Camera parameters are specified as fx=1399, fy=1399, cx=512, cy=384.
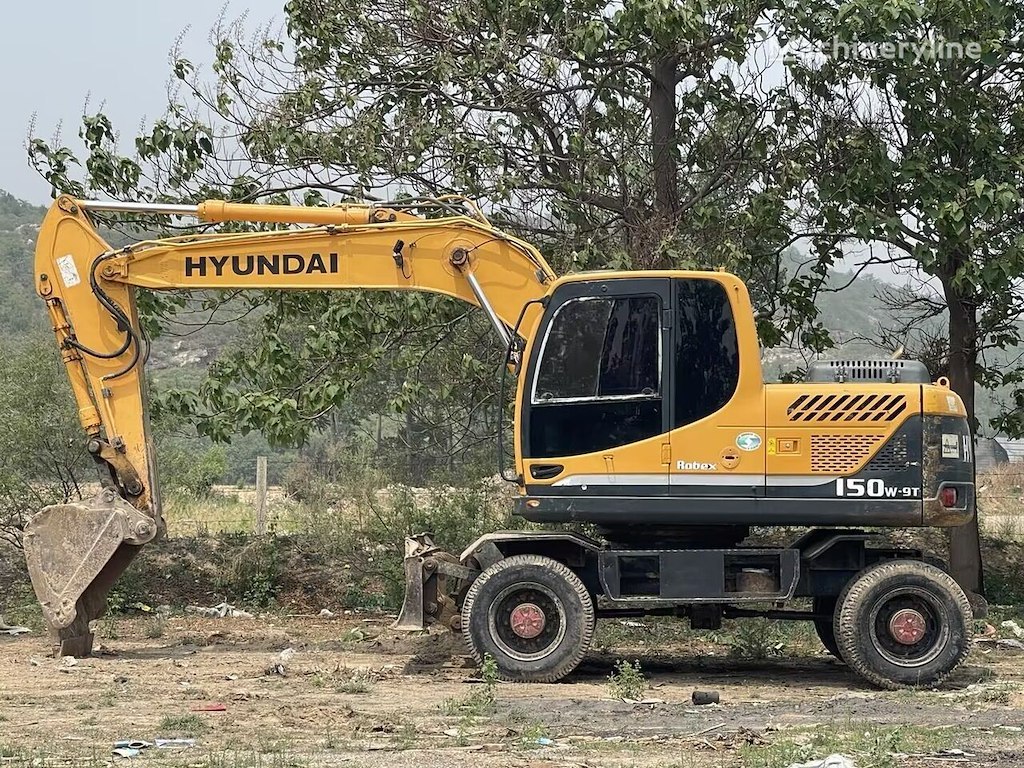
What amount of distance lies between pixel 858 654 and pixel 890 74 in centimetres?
587

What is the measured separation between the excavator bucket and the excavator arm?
181 cm

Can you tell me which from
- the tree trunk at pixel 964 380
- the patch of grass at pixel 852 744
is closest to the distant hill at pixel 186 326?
the tree trunk at pixel 964 380

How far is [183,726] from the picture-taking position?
8.41 metres

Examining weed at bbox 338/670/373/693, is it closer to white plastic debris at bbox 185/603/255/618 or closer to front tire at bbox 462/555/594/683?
front tire at bbox 462/555/594/683

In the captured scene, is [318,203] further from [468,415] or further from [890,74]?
[890,74]

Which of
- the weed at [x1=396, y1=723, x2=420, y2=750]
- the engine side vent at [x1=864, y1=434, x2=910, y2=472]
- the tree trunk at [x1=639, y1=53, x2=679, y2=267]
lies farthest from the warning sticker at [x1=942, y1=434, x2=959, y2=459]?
the weed at [x1=396, y1=723, x2=420, y2=750]

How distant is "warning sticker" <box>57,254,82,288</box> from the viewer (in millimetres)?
11609

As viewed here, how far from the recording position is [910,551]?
1109cm

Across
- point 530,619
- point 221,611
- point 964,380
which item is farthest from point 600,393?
point 964,380

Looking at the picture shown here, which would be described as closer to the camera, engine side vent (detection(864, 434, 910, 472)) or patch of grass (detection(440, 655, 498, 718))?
patch of grass (detection(440, 655, 498, 718))

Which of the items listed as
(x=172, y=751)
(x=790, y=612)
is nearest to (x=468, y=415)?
(x=790, y=612)

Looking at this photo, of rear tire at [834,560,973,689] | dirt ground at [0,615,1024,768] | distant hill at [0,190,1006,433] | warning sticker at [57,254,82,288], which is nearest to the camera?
dirt ground at [0,615,1024,768]

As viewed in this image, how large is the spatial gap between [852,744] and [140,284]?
683cm

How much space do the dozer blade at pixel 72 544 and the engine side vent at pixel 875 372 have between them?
5.52 m
